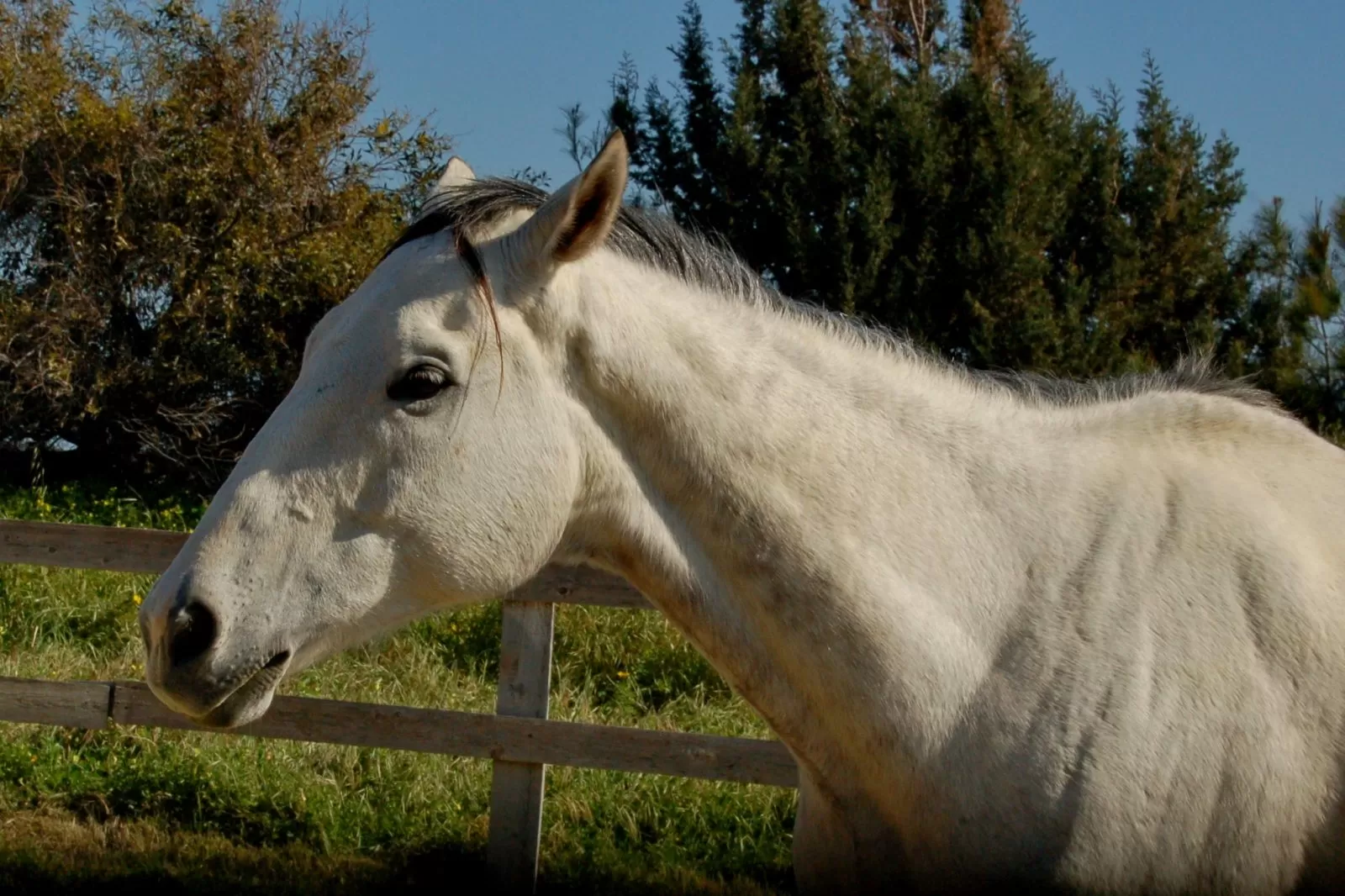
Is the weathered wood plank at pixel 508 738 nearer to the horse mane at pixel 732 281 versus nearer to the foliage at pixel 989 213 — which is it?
the horse mane at pixel 732 281

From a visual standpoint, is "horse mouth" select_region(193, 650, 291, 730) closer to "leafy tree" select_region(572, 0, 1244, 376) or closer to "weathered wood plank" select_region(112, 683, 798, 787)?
"weathered wood plank" select_region(112, 683, 798, 787)

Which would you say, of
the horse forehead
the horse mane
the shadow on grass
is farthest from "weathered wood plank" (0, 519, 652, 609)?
the horse forehead

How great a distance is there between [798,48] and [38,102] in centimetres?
723

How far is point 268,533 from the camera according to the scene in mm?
2158

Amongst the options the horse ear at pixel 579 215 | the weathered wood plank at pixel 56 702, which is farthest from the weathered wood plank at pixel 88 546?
the horse ear at pixel 579 215

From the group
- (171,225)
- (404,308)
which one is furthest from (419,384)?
(171,225)

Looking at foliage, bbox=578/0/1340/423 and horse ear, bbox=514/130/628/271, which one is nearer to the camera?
horse ear, bbox=514/130/628/271

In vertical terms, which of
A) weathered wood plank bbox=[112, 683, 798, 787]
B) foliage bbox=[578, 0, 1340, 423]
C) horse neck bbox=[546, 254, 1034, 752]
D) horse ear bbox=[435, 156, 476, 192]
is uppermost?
foliage bbox=[578, 0, 1340, 423]

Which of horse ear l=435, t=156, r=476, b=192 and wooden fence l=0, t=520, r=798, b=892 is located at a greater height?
horse ear l=435, t=156, r=476, b=192

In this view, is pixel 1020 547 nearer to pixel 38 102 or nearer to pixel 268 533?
pixel 268 533

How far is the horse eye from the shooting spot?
2264 mm

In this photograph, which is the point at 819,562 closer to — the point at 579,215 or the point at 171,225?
the point at 579,215

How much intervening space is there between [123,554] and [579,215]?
12.6 ft

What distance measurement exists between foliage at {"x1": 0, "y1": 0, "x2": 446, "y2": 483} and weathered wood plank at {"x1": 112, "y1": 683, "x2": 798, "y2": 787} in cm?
604
